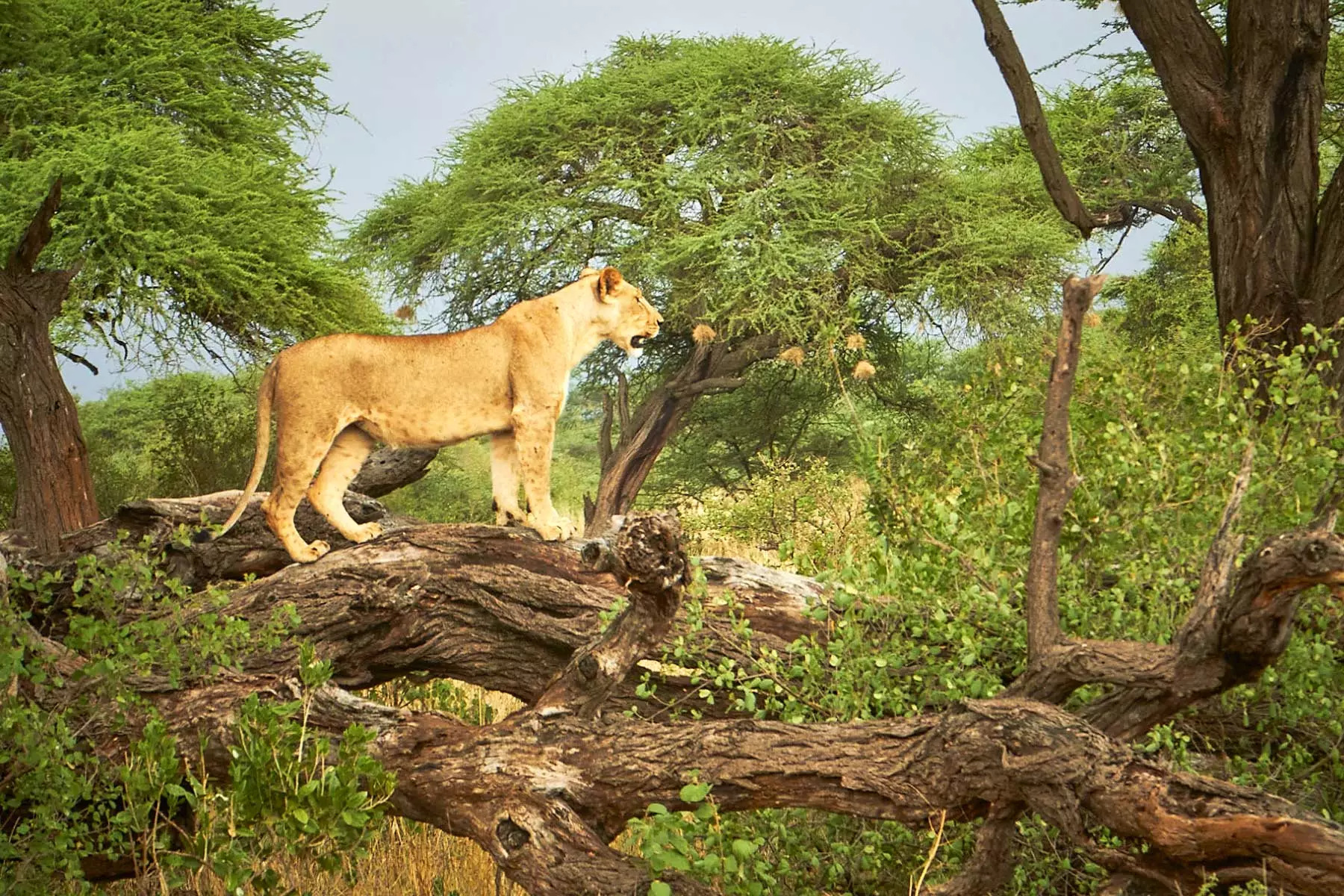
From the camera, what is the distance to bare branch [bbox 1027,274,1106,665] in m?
3.45

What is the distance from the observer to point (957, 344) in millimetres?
16453

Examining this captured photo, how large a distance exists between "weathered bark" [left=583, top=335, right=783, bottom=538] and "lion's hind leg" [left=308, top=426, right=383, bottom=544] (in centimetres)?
1001

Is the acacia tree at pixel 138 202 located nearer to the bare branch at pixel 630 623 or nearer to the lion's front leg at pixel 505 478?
the lion's front leg at pixel 505 478

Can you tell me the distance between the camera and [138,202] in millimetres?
11312

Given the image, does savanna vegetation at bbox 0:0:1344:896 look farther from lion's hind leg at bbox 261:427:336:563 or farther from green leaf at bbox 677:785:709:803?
lion's hind leg at bbox 261:427:336:563

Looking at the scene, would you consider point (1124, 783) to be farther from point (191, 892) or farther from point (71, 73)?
point (71, 73)

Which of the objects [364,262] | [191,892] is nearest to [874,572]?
[191,892]

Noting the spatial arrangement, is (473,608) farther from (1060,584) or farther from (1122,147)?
(1122,147)

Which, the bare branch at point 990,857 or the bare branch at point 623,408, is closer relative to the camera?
the bare branch at point 990,857

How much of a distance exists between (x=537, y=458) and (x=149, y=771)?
2.41m

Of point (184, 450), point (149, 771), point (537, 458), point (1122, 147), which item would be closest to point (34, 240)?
point (184, 450)

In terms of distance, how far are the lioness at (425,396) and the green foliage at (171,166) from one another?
5.91 meters

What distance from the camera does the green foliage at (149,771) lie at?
3.53 m

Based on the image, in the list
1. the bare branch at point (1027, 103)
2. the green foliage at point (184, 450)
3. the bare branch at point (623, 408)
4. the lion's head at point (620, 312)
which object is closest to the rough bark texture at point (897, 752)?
the lion's head at point (620, 312)
